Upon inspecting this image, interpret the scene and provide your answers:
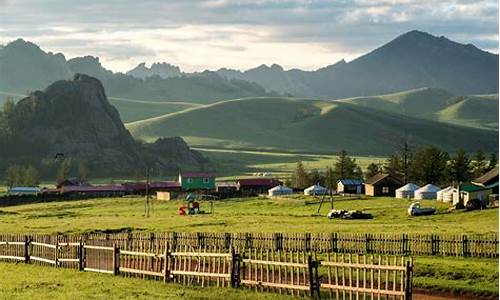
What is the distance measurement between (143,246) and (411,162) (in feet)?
426

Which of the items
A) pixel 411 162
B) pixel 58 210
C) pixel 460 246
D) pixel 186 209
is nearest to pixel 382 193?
pixel 411 162

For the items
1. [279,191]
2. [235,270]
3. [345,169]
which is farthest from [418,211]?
[345,169]

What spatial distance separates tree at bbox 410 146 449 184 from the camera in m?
156

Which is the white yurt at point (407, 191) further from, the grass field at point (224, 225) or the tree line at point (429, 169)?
the tree line at point (429, 169)

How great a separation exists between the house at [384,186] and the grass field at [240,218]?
50.6 feet

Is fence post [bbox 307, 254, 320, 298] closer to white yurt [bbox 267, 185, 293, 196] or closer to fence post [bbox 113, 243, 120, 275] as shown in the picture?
fence post [bbox 113, 243, 120, 275]

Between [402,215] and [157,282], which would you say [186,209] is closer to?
[402,215]

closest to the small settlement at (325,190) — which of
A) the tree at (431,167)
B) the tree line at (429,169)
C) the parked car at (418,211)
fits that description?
the parked car at (418,211)

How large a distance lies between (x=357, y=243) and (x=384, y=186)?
8700 centimetres

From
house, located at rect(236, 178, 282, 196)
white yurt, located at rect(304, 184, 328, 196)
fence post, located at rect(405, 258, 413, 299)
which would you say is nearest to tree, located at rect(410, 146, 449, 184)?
white yurt, located at rect(304, 184, 328, 196)

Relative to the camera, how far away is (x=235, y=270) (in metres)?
37.7

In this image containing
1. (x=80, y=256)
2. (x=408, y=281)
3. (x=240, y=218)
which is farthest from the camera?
(x=240, y=218)

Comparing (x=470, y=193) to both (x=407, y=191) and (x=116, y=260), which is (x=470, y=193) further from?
(x=116, y=260)

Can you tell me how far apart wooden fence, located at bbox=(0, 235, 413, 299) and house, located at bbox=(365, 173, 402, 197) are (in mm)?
94933
